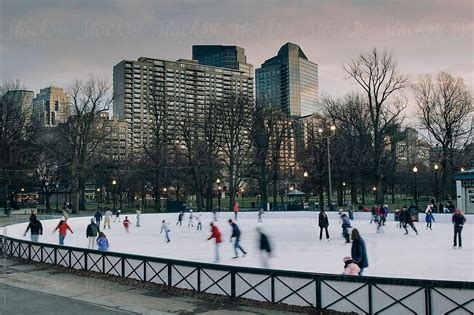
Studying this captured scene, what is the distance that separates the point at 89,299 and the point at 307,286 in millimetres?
5423

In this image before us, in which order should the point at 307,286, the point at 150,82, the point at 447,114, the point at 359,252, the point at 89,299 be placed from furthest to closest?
the point at 150,82
the point at 447,114
the point at 359,252
the point at 89,299
the point at 307,286

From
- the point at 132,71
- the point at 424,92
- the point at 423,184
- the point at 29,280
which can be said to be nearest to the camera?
the point at 29,280

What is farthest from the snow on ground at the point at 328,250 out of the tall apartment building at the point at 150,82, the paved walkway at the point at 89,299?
the tall apartment building at the point at 150,82

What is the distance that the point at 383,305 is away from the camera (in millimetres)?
8297

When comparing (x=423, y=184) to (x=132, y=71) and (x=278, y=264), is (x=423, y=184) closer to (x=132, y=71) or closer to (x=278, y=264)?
(x=278, y=264)

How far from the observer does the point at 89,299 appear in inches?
420

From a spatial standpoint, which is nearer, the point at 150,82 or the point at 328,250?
the point at 328,250

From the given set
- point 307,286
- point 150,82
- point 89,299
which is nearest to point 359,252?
point 307,286

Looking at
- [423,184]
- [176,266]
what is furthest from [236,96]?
[176,266]

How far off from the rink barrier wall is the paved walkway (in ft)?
1.46

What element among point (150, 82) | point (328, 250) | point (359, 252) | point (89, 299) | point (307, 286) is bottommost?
point (328, 250)

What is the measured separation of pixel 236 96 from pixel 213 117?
15.0ft

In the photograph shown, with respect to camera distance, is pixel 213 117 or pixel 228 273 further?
pixel 213 117

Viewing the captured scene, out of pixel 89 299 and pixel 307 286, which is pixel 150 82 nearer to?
pixel 89 299
